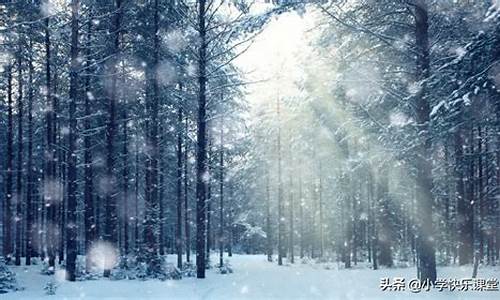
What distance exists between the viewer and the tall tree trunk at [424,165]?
12.7 meters

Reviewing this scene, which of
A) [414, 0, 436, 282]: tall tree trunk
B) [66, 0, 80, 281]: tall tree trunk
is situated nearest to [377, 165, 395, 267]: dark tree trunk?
→ [414, 0, 436, 282]: tall tree trunk

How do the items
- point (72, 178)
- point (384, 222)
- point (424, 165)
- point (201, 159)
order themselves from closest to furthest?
point (424, 165)
point (72, 178)
point (201, 159)
point (384, 222)

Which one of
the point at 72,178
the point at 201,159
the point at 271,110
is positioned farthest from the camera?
the point at 271,110

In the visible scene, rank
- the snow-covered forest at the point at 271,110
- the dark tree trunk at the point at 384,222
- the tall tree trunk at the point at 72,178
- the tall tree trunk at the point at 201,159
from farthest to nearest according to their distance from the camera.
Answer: the dark tree trunk at the point at 384,222 < the tall tree trunk at the point at 201,159 < the tall tree trunk at the point at 72,178 < the snow-covered forest at the point at 271,110

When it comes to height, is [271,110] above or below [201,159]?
above

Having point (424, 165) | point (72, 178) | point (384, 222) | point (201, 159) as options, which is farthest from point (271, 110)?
point (424, 165)

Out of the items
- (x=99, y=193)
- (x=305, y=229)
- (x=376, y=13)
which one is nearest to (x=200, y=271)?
(x=376, y=13)

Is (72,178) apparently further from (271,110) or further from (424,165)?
(271,110)

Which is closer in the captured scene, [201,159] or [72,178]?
[72,178]

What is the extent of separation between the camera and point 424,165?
1299 cm

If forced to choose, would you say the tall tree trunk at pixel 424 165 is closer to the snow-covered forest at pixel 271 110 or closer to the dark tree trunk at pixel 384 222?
the snow-covered forest at pixel 271 110

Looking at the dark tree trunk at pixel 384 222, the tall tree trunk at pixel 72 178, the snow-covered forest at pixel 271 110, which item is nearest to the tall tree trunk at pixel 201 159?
the snow-covered forest at pixel 271 110

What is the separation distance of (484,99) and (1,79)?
2241 centimetres

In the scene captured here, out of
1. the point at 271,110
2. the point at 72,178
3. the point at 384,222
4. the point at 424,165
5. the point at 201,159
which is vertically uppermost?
the point at 271,110
